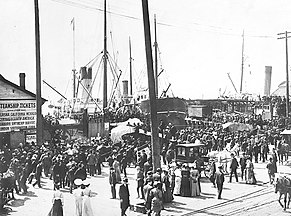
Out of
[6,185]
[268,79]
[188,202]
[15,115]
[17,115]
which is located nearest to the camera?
[6,185]

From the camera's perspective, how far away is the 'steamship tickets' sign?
21.3 metres

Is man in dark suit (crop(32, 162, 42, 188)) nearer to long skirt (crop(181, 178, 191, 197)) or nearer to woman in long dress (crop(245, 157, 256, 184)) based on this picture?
long skirt (crop(181, 178, 191, 197))

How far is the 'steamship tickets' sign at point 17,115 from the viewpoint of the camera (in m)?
21.3

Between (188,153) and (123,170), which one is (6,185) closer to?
(123,170)

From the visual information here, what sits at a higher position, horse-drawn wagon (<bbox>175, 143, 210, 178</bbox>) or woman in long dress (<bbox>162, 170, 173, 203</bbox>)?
horse-drawn wagon (<bbox>175, 143, 210, 178</bbox>)

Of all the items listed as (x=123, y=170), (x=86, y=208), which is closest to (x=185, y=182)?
(x=123, y=170)

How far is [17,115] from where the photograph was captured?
72.3 feet

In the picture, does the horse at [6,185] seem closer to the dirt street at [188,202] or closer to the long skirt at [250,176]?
the dirt street at [188,202]

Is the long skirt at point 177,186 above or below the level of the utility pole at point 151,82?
below

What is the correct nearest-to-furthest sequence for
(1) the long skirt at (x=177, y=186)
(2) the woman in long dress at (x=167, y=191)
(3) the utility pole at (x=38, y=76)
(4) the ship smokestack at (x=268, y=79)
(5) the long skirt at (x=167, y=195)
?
1. (2) the woman in long dress at (x=167, y=191)
2. (5) the long skirt at (x=167, y=195)
3. (1) the long skirt at (x=177, y=186)
4. (3) the utility pole at (x=38, y=76)
5. (4) the ship smokestack at (x=268, y=79)

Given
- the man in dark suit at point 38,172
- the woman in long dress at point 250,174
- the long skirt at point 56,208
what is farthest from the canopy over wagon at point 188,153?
the long skirt at point 56,208

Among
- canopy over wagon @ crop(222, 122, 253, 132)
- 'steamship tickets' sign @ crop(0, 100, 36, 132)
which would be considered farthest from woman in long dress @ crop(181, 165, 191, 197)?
canopy over wagon @ crop(222, 122, 253, 132)

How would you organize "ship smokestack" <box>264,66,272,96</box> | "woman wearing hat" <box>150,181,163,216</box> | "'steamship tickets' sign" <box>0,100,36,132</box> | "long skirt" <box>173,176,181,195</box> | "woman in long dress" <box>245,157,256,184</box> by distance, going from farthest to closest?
"ship smokestack" <box>264,66,272,96</box> < "'steamship tickets' sign" <box>0,100,36,132</box> < "woman in long dress" <box>245,157,256,184</box> < "long skirt" <box>173,176,181,195</box> < "woman wearing hat" <box>150,181,163,216</box>

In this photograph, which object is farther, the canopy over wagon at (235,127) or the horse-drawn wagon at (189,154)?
the canopy over wagon at (235,127)
